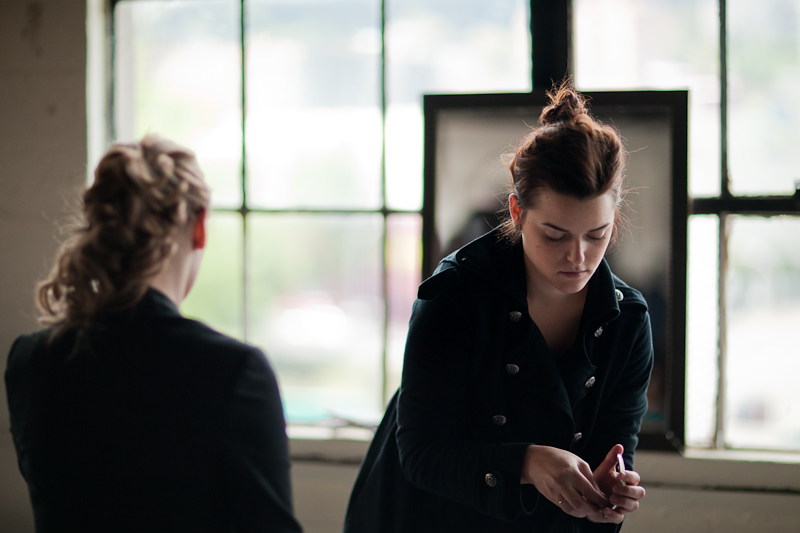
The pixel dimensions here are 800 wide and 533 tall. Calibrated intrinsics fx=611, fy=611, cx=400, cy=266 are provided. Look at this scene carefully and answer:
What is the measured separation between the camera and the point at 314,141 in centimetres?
231

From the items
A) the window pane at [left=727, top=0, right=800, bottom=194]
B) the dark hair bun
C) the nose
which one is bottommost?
the nose

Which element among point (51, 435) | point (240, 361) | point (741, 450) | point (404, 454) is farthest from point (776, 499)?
point (51, 435)

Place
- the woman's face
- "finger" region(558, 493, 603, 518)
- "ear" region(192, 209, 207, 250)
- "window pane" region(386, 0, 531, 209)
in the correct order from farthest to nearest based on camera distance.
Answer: "window pane" region(386, 0, 531, 209) → the woman's face → "finger" region(558, 493, 603, 518) → "ear" region(192, 209, 207, 250)

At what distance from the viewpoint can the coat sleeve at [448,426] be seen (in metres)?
1.07

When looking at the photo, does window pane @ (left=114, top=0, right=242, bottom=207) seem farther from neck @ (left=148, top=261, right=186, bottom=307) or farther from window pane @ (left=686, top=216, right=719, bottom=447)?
window pane @ (left=686, top=216, right=719, bottom=447)

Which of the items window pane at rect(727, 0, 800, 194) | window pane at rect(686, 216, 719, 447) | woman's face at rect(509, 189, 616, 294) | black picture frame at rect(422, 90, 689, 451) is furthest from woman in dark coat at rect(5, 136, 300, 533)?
window pane at rect(727, 0, 800, 194)

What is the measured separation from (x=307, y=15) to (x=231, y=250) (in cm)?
94

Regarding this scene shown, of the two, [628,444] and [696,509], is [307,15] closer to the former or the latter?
[628,444]

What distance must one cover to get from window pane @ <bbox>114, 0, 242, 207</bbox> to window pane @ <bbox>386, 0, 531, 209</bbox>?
61cm

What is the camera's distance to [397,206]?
7.41ft

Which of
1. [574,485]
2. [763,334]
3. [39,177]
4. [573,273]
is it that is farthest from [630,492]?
[39,177]

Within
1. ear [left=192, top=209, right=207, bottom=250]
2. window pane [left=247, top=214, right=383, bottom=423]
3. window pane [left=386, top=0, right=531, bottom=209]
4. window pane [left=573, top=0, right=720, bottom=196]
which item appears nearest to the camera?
ear [left=192, top=209, right=207, bottom=250]

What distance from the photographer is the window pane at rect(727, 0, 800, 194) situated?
201 centimetres

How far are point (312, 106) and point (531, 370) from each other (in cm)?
151
